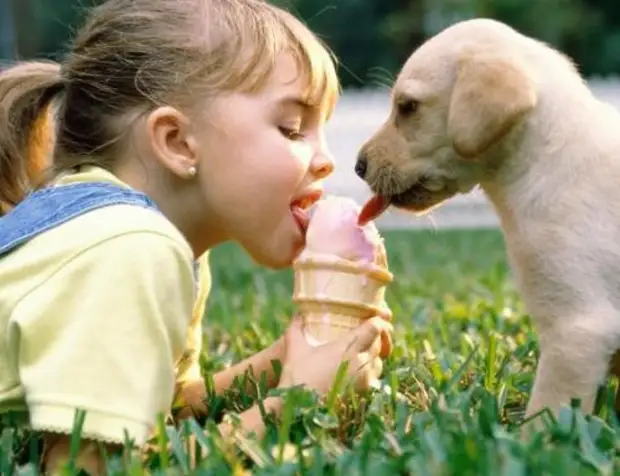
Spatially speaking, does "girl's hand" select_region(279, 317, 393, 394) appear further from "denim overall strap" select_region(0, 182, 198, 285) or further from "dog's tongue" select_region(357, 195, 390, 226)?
"denim overall strap" select_region(0, 182, 198, 285)

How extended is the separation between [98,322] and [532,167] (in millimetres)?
1152

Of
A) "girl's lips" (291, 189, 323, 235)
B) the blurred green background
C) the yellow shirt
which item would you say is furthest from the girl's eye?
the blurred green background

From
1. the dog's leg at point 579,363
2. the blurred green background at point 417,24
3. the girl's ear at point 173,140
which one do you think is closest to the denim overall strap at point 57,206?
the girl's ear at point 173,140

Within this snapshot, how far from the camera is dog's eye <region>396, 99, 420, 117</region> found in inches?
133

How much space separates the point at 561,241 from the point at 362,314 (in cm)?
58

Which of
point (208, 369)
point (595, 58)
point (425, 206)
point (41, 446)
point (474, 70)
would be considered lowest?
point (595, 58)

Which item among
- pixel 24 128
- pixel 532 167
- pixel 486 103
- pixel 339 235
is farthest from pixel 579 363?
pixel 24 128

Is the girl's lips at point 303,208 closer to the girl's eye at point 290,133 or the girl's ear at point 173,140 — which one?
the girl's eye at point 290,133

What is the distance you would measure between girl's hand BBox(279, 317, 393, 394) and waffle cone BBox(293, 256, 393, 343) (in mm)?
39

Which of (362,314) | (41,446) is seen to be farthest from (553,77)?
(41,446)

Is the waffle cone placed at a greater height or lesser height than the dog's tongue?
lesser

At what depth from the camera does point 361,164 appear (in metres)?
3.53

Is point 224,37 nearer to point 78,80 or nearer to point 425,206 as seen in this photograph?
point 78,80

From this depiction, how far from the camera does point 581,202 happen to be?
307 centimetres
